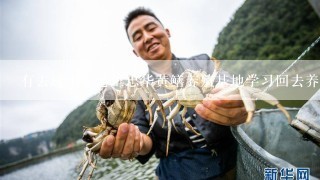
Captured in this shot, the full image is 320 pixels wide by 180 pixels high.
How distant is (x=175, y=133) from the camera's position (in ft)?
8.09

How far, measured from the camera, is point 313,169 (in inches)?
119

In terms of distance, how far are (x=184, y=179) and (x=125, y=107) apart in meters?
1.13

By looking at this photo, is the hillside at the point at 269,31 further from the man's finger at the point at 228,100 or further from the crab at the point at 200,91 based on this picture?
the man's finger at the point at 228,100

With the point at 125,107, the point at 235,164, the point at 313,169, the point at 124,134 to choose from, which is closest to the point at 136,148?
the point at 124,134

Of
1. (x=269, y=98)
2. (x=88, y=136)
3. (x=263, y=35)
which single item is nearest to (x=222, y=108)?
(x=269, y=98)

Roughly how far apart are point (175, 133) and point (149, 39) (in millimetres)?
1044

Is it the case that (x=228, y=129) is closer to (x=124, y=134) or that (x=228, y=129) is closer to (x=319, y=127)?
(x=319, y=127)

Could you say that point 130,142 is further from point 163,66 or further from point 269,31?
point 269,31

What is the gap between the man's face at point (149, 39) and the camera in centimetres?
282

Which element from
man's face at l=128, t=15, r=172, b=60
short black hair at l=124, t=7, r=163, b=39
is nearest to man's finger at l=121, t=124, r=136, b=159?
man's face at l=128, t=15, r=172, b=60

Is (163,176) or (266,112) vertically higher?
(266,112)

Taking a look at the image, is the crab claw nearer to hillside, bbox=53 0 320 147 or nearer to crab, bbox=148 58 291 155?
crab, bbox=148 58 291 155

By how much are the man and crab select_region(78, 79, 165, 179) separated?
74 millimetres

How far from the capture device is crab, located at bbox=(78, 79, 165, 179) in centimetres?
161
